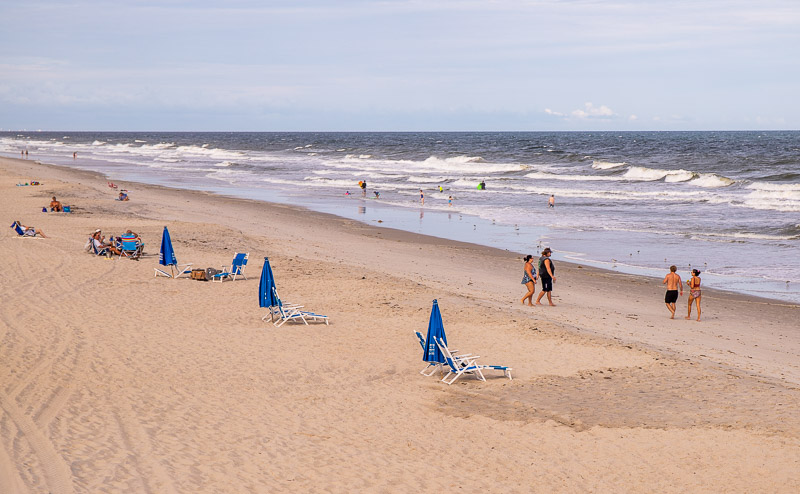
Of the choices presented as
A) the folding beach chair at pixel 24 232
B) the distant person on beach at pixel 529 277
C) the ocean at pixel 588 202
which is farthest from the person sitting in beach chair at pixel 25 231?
the distant person on beach at pixel 529 277

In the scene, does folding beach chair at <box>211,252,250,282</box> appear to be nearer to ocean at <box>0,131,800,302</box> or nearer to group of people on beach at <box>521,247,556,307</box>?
group of people on beach at <box>521,247,556,307</box>

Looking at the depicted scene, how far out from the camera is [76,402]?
868 centimetres

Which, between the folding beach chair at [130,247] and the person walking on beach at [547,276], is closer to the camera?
the person walking on beach at [547,276]

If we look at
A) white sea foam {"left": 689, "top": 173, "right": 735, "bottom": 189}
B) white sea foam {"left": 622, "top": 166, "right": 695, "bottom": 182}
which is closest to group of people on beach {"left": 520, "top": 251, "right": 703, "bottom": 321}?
white sea foam {"left": 689, "top": 173, "right": 735, "bottom": 189}

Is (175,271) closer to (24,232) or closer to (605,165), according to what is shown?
(24,232)

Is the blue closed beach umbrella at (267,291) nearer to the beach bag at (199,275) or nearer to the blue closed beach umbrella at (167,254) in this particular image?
the beach bag at (199,275)

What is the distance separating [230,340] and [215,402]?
9.24 ft

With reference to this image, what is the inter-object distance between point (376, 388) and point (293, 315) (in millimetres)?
3539

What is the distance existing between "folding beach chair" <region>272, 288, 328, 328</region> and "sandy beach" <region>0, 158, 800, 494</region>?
0.22m

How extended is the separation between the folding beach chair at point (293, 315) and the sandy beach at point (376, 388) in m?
0.22

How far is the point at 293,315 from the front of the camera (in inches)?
506

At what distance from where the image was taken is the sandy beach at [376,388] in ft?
23.4

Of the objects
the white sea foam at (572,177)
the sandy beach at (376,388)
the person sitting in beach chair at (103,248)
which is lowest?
the sandy beach at (376,388)

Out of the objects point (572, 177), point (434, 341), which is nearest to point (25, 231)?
point (434, 341)
